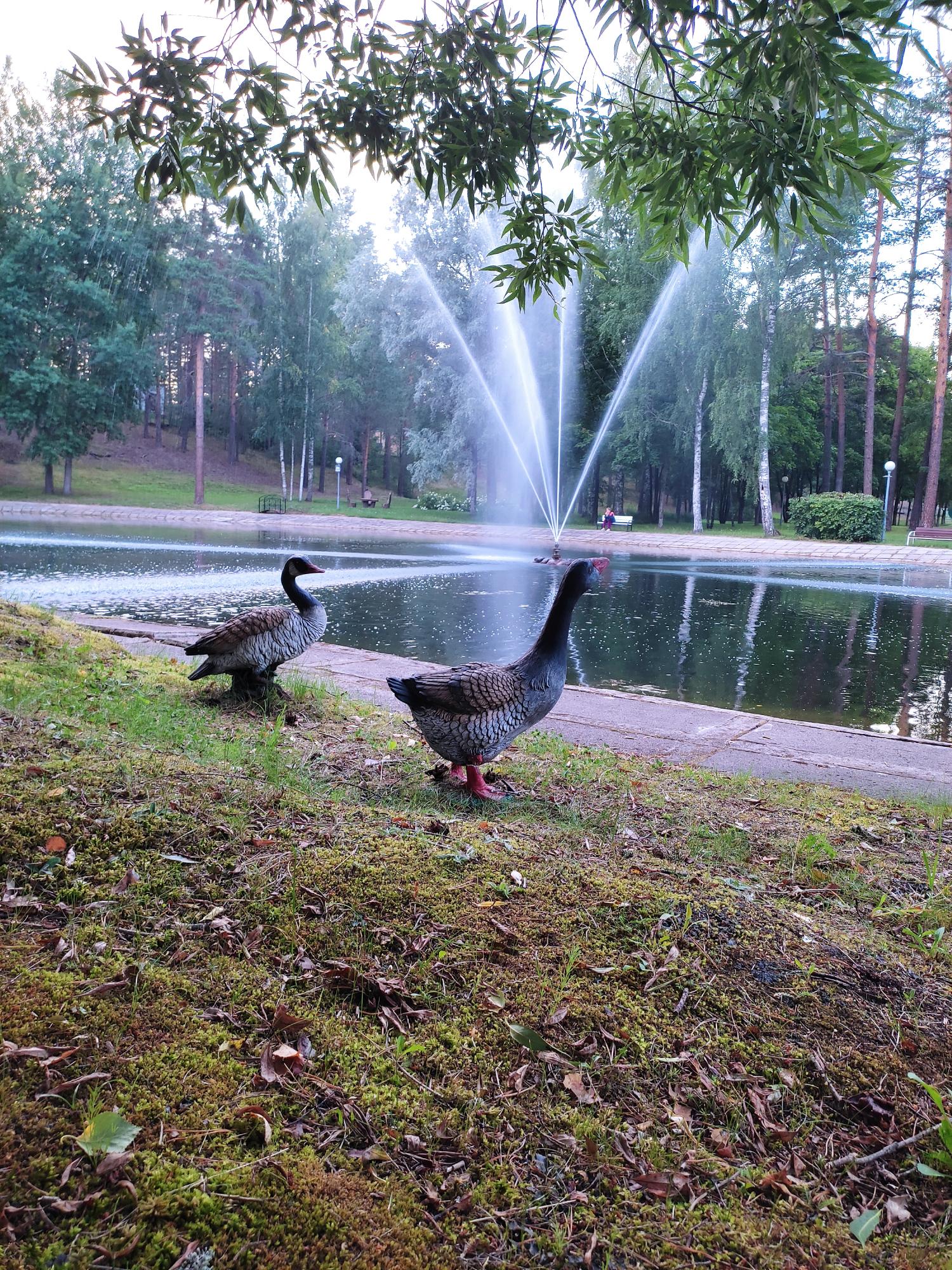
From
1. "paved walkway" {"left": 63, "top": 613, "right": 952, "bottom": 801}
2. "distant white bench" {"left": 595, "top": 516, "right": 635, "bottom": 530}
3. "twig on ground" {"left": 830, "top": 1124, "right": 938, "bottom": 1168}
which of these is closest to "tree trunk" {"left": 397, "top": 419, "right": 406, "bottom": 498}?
"distant white bench" {"left": 595, "top": 516, "right": 635, "bottom": 530}

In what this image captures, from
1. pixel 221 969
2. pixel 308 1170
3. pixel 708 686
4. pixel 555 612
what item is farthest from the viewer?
pixel 708 686

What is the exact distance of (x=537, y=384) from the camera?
4753 centimetres

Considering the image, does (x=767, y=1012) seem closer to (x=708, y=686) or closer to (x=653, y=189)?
(x=653, y=189)

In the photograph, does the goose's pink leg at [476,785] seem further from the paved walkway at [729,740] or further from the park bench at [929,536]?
the park bench at [929,536]

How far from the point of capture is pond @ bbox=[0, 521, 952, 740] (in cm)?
1052

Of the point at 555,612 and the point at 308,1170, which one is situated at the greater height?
the point at 555,612

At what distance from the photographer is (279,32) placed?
376 cm

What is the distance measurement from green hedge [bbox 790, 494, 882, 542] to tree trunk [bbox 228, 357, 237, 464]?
42122mm

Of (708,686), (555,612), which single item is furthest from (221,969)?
(708,686)

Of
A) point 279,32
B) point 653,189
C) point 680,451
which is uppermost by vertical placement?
point 680,451

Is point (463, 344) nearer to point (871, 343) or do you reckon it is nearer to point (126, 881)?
point (871, 343)

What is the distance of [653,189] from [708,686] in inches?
294

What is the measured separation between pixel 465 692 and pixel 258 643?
2304 mm

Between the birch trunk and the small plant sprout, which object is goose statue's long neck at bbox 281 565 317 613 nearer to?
the small plant sprout
